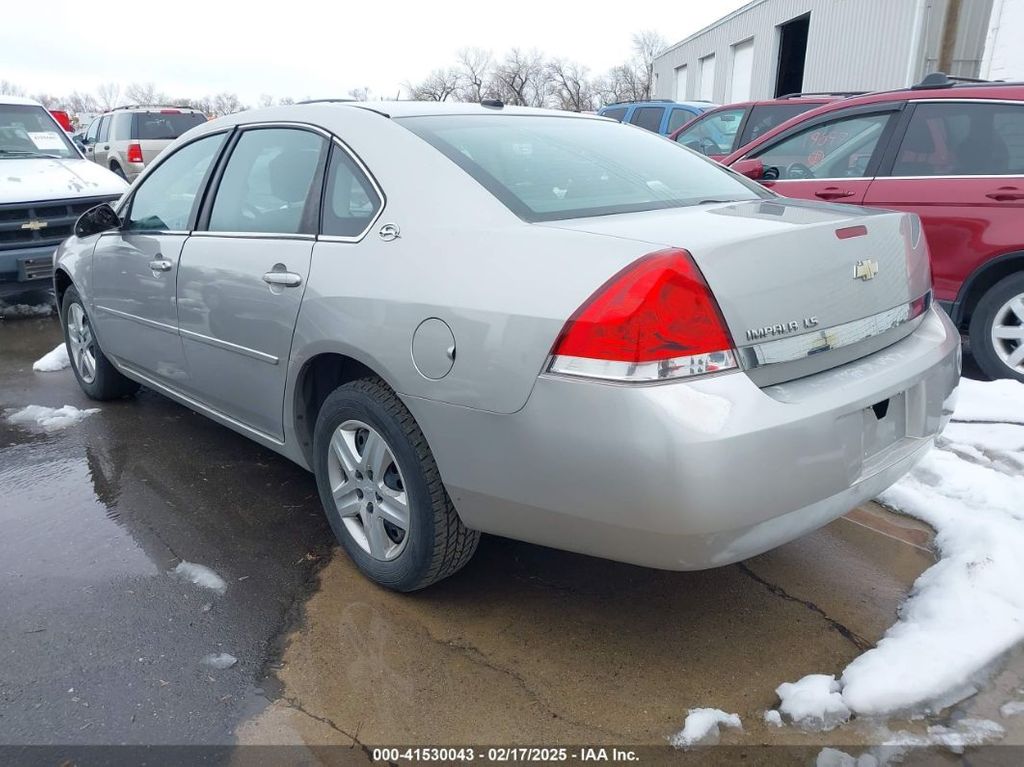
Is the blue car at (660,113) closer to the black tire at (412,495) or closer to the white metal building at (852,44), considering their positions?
the white metal building at (852,44)

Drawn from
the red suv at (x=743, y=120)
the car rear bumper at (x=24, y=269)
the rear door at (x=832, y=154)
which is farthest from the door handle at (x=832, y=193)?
the car rear bumper at (x=24, y=269)

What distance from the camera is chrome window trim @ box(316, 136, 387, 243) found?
2.65 m

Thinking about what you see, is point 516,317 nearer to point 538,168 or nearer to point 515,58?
point 538,168

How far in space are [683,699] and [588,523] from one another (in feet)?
2.02

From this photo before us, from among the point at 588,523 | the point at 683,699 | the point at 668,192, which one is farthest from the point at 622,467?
the point at 668,192

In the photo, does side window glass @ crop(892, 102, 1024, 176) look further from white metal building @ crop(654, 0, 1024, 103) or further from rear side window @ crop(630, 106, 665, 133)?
rear side window @ crop(630, 106, 665, 133)

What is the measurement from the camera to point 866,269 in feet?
7.78

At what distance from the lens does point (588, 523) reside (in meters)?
2.13

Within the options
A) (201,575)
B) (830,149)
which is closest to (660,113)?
(830,149)

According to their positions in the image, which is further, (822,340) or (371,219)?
(371,219)

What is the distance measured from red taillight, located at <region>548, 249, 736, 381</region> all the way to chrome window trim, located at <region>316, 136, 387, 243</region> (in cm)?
93

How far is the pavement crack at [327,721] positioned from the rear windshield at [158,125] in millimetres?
15820

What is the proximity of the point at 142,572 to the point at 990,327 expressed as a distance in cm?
456

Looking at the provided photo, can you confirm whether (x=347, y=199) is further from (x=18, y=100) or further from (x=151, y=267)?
(x=18, y=100)
